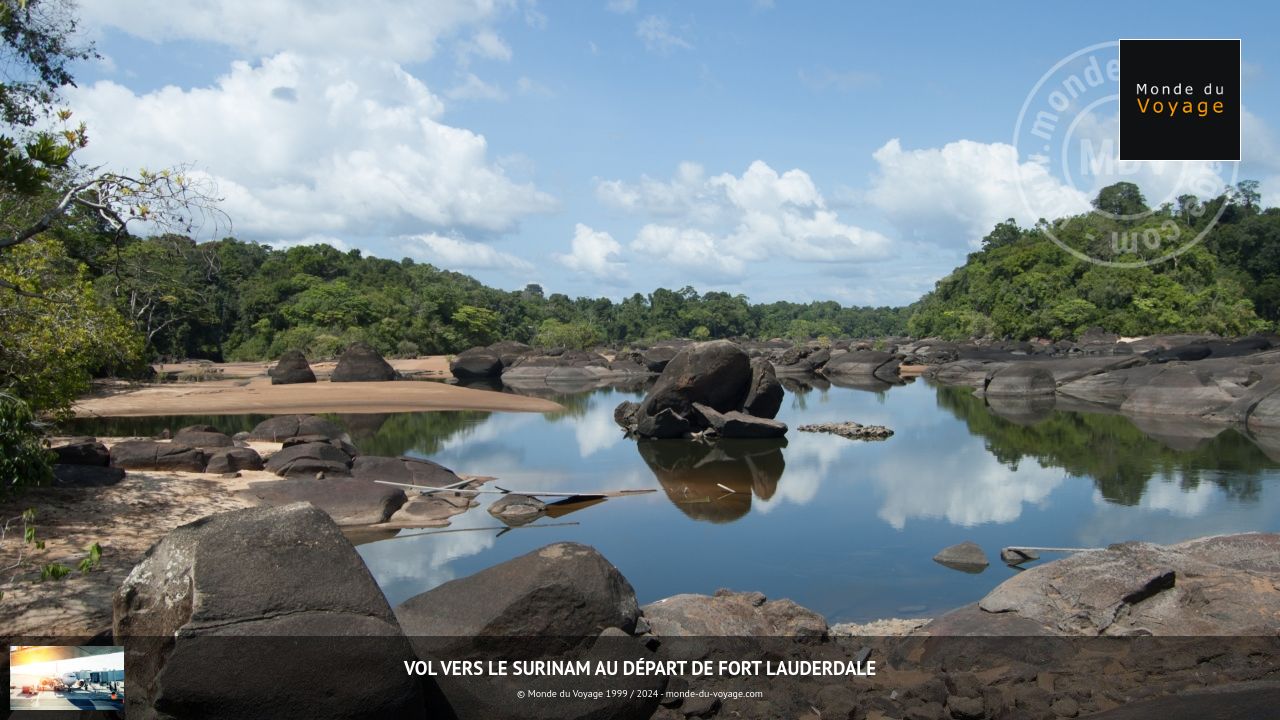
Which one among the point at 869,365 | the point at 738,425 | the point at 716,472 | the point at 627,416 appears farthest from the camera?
the point at 869,365

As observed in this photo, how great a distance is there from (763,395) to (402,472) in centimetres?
1276

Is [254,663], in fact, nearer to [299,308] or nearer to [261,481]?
[261,481]

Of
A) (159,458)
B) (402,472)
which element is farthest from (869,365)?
(159,458)

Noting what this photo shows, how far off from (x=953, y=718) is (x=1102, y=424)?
2587cm

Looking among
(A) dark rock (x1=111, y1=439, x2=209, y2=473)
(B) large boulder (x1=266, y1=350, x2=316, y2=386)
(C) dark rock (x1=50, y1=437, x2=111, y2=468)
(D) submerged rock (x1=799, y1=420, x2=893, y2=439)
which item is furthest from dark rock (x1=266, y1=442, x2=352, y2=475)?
(B) large boulder (x1=266, y1=350, x2=316, y2=386)

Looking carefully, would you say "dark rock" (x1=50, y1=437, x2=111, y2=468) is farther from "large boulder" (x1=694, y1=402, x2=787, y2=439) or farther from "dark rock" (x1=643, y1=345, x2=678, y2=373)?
"dark rock" (x1=643, y1=345, x2=678, y2=373)

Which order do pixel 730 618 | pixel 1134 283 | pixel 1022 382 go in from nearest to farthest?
pixel 730 618, pixel 1022 382, pixel 1134 283

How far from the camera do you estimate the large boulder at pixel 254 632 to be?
5.36 meters

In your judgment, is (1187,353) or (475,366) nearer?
(1187,353)

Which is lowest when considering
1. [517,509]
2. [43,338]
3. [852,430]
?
[517,509]

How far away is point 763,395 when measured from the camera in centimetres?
2656

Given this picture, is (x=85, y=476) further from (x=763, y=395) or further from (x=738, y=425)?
(x=763, y=395)

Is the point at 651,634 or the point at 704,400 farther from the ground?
the point at 704,400

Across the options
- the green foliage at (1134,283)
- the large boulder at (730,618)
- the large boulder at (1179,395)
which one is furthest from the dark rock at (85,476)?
the green foliage at (1134,283)
